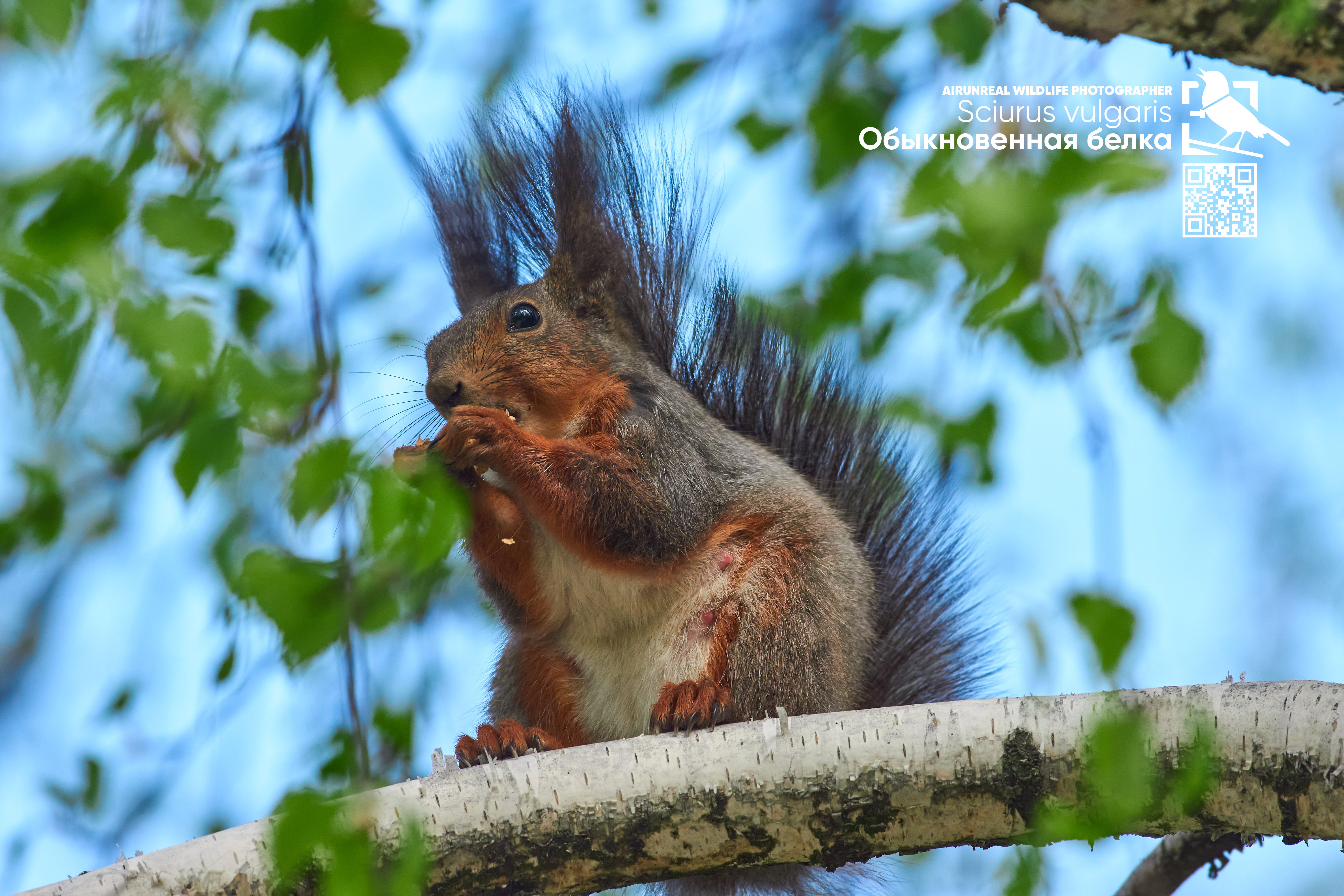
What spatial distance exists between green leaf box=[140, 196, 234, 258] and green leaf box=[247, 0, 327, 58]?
Result: 0.20m

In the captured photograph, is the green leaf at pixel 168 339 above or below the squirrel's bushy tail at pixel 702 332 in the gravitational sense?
below

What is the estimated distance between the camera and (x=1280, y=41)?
156cm

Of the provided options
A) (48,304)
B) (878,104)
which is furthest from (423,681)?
(878,104)

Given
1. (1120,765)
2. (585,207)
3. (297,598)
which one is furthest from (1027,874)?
(585,207)

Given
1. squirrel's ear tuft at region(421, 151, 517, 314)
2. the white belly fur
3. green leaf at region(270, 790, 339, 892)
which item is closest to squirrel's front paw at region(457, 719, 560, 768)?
the white belly fur

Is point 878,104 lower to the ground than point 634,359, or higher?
lower

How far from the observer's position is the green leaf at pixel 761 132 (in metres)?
2.35

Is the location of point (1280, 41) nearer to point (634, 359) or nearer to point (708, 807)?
point (708, 807)

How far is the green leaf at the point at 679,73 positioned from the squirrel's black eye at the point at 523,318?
2.31ft

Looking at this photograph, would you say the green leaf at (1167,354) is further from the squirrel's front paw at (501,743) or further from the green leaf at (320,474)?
the squirrel's front paw at (501,743)

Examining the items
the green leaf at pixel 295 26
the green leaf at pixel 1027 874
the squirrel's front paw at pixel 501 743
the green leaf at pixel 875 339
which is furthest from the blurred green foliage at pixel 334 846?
the green leaf at pixel 875 339

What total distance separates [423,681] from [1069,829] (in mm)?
789

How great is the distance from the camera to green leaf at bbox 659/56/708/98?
2.32 meters

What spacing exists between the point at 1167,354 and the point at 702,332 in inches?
79.6
